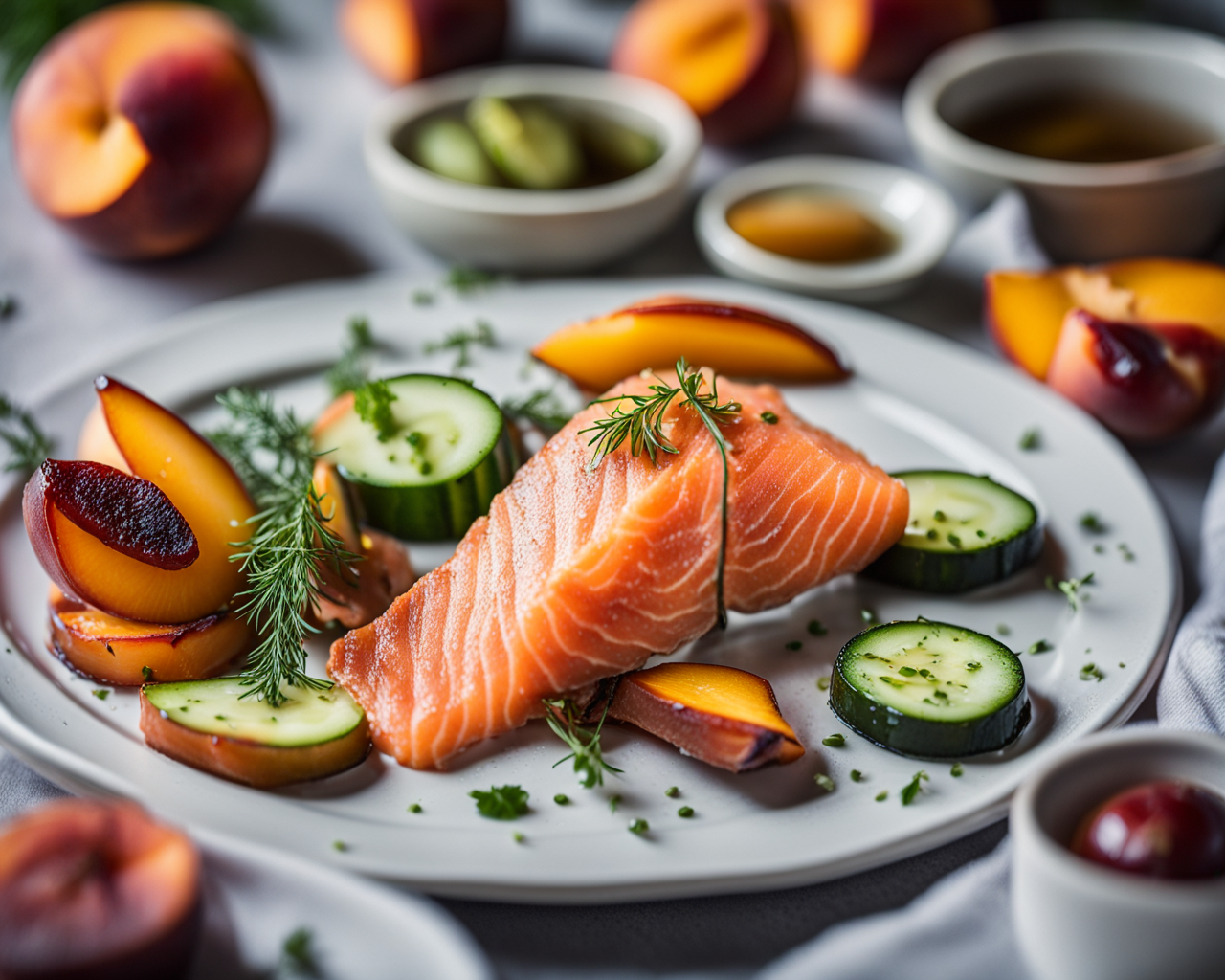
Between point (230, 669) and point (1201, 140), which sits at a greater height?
point (1201, 140)

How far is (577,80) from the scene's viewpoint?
3416 millimetres

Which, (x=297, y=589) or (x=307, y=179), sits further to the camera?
(x=307, y=179)

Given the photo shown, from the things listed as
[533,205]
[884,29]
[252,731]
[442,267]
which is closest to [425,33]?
[442,267]

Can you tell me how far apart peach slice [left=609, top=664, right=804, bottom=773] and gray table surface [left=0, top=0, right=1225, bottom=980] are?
20 centimetres

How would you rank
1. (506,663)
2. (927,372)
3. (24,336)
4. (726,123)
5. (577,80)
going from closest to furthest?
(506,663) < (927,372) < (24,336) < (577,80) < (726,123)

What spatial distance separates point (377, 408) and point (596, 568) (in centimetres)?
60

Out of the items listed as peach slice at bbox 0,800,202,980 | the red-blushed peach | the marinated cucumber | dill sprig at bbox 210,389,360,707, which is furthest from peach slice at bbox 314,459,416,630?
the red-blushed peach

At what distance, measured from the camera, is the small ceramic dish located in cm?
291

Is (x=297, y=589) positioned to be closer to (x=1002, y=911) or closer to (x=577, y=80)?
(x=1002, y=911)

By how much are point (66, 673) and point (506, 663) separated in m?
0.72

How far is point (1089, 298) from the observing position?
2.68 meters

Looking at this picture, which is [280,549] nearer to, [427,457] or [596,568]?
[427,457]

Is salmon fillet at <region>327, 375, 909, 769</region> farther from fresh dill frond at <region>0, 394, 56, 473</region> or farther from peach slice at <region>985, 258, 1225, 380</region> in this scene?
fresh dill frond at <region>0, 394, 56, 473</region>

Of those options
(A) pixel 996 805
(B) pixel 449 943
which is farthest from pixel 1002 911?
(B) pixel 449 943
